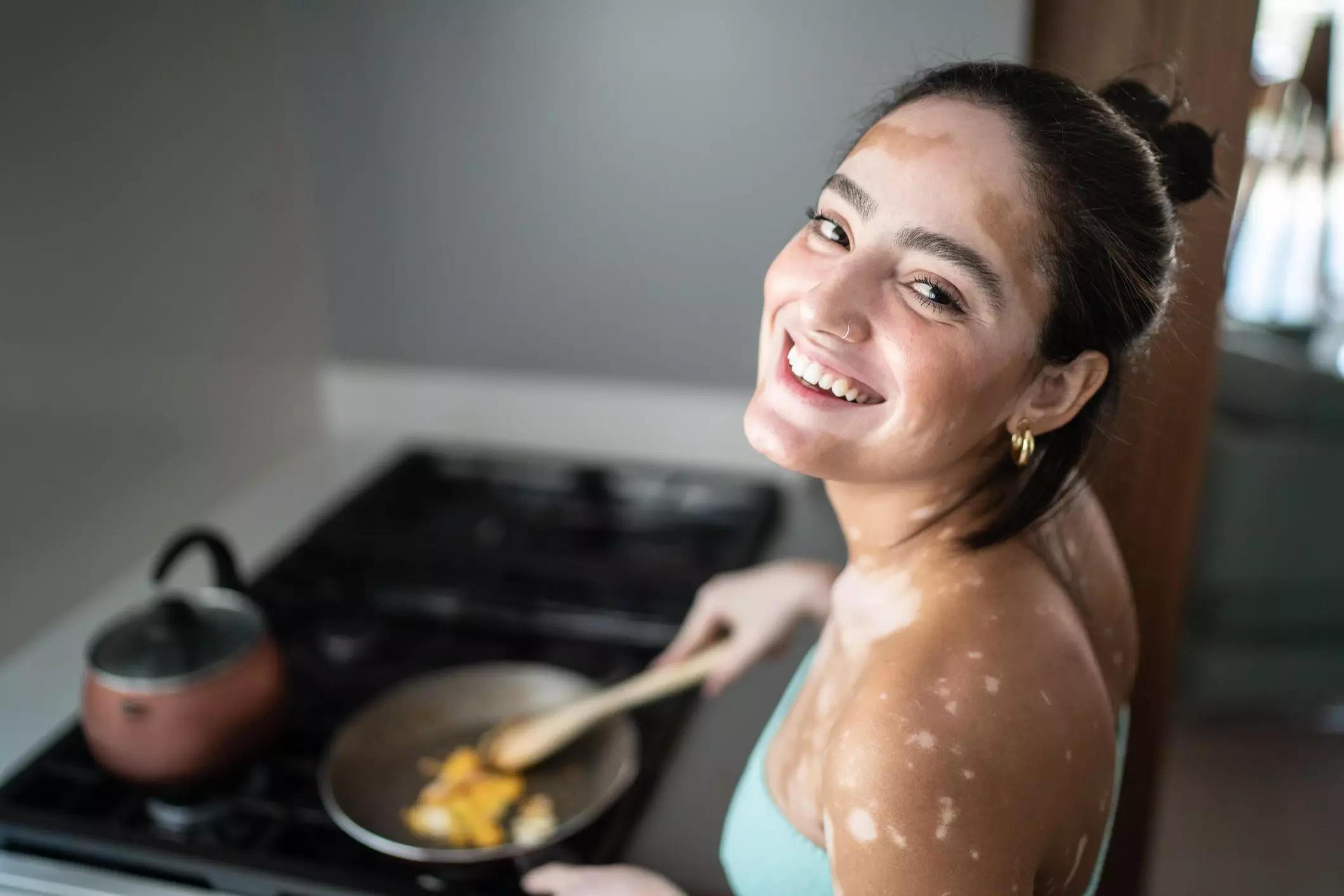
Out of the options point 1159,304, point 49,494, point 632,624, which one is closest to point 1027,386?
point 1159,304

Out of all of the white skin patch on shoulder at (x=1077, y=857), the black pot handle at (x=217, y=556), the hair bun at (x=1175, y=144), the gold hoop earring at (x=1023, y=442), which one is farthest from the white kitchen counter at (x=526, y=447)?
the hair bun at (x=1175, y=144)

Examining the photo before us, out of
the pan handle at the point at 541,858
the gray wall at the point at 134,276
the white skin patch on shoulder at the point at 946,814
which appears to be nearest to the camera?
the white skin patch on shoulder at the point at 946,814

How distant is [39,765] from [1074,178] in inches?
37.9

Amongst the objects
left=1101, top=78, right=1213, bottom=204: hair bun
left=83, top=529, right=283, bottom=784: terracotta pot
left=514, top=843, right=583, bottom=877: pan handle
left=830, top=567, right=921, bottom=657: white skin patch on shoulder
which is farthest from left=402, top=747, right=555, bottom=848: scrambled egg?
left=1101, top=78, right=1213, bottom=204: hair bun

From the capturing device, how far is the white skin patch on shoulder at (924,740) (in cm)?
51

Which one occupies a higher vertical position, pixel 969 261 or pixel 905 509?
pixel 969 261

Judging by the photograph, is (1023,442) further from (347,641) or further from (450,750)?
(347,641)

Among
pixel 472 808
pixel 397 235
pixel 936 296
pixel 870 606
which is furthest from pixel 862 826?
pixel 397 235

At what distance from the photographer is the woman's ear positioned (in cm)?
55

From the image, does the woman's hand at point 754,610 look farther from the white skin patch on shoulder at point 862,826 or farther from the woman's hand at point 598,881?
the white skin patch on shoulder at point 862,826

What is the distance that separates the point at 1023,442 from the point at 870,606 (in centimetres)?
13

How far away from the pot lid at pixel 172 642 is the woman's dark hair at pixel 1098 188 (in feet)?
2.31

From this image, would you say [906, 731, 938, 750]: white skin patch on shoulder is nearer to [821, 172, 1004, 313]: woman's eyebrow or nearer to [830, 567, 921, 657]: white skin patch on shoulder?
[830, 567, 921, 657]: white skin patch on shoulder

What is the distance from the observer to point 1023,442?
58cm
